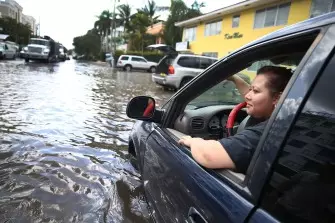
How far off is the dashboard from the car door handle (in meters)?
1.04

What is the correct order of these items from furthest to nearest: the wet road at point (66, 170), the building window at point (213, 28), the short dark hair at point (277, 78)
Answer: the building window at point (213, 28), the wet road at point (66, 170), the short dark hair at point (277, 78)

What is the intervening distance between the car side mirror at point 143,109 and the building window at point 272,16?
63.4ft

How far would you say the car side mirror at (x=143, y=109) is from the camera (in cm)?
271

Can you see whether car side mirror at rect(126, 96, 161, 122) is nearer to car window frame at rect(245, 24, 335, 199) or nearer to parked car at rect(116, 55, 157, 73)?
car window frame at rect(245, 24, 335, 199)

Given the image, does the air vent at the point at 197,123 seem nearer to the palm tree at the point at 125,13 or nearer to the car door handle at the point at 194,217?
the car door handle at the point at 194,217

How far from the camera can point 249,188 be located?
1.27 meters

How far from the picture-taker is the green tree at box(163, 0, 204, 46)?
37.7 meters

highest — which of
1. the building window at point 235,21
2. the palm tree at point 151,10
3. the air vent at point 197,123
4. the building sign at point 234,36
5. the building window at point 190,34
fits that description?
Result: the palm tree at point 151,10

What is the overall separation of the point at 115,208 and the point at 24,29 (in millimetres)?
72705

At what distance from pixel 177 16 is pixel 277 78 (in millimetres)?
37373

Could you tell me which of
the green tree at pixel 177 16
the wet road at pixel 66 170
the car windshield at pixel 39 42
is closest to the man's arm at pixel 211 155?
the wet road at pixel 66 170

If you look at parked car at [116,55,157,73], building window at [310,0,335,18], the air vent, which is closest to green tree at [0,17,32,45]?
parked car at [116,55,157,73]

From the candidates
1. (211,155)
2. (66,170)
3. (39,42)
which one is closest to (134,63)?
(39,42)

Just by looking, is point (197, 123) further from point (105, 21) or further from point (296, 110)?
point (105, 21)
